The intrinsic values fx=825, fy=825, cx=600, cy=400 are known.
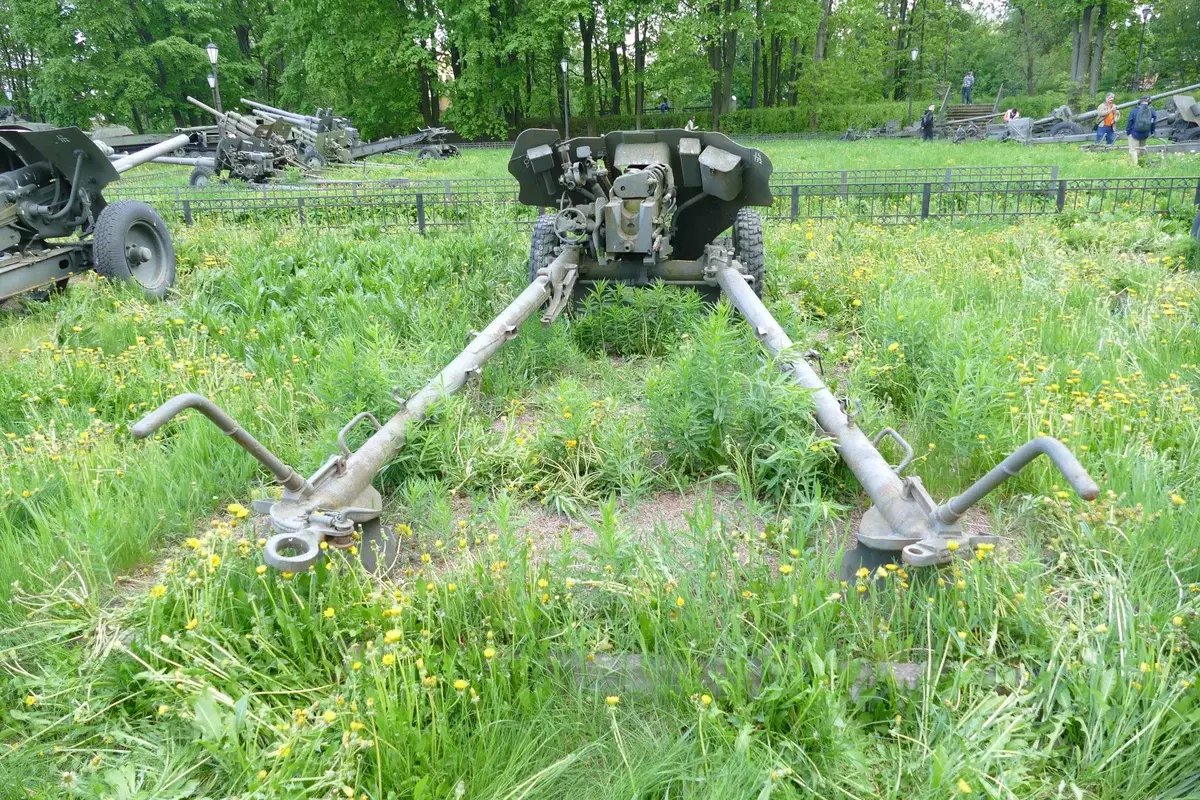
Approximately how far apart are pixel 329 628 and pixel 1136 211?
35.8 ft

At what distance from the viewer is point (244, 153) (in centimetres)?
1886

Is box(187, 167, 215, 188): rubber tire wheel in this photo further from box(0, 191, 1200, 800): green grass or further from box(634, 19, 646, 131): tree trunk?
box(634, 19, 646, 131): tree trunk

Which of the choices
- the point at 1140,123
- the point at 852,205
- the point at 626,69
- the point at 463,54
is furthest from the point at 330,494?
the point at 626,69

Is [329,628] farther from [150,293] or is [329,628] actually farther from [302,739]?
[150,293]

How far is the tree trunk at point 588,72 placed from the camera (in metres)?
40.7

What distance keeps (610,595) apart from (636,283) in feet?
11.9

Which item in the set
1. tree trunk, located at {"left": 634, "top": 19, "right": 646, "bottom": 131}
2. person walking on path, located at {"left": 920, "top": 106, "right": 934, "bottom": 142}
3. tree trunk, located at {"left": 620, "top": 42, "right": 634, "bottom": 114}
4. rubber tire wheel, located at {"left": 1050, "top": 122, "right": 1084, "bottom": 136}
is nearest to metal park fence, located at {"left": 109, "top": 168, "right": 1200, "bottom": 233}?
rubber tire wheel, located at {"left": 1050, "top": 122, "right": 1084, "bottom": 136}

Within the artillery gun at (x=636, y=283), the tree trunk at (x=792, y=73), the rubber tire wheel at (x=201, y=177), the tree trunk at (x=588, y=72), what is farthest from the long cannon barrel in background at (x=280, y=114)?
the tree trunk at (x=792, y=73)

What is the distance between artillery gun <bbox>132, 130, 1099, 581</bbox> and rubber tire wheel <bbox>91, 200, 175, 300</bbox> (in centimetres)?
354

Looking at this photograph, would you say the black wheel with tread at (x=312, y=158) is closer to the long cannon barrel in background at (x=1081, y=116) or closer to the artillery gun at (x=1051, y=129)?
the artillery gun at (x=1051, y=129)

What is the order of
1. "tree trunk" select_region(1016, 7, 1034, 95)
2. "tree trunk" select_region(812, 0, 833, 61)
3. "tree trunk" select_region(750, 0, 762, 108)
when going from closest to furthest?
"tree trunk" select_region(750, 0, 762, 108) < "tree trunk" select_region(812, 0, 833, 61) < "tree trunk" select_region(1016, 7, 1034, 95)

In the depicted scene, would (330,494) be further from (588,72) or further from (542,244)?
(588,72)

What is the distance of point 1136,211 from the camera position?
9.97 m

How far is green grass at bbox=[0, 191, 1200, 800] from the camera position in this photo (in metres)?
1.94
